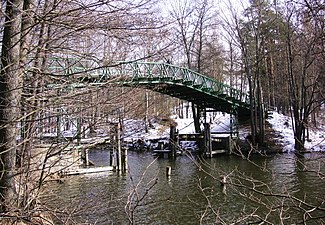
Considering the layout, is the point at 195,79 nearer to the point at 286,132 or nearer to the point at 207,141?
the point at 207,141

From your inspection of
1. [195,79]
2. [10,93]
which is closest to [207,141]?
[195,79]

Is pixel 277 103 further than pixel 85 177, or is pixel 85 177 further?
pixel 277 103

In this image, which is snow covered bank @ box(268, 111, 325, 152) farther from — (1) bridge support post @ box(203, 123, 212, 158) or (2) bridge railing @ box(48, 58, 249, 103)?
(1) bridge support post @ box(203, 123, 212, 158)

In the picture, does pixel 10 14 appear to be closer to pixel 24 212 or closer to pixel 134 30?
pixel 134 30

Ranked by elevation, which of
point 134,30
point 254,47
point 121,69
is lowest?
point 121,69

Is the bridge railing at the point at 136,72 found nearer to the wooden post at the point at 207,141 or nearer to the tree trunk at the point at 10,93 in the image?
the tree trunk at the point at 10,93

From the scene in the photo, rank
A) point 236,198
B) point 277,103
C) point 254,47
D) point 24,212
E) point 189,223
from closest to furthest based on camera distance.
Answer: point 24,212 → point 189,223 → point 236,198 → point 254,47 → point 277,103

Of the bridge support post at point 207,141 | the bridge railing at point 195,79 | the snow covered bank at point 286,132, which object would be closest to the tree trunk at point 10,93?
the bridge railing at point 195,79

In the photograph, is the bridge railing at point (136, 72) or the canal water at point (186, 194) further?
the canal water at point (186, 194)

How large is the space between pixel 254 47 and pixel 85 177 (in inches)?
755

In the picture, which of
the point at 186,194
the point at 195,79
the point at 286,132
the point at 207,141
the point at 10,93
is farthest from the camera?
the point at 286,132

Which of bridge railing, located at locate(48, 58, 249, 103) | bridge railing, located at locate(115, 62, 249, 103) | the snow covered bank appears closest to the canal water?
bridge railing, located at locate(48, 58, 249, 103)

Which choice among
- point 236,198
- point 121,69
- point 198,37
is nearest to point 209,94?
point 198,37

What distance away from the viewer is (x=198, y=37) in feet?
114
